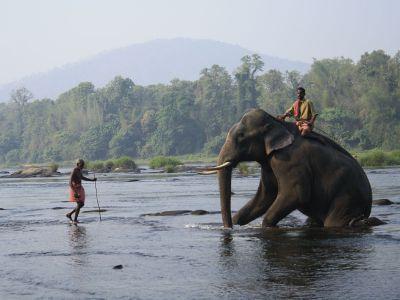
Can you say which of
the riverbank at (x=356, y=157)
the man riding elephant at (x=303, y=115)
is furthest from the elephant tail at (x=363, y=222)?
the riverbank at (x=356, y=157)

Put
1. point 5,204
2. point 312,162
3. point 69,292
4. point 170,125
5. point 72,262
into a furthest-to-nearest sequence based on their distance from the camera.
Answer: point 170,125
point 5,204
point 312,162
point 72,262
point 69,292

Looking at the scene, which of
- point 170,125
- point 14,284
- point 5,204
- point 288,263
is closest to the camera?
point 14,284

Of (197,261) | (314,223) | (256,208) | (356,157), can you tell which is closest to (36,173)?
(356,157)

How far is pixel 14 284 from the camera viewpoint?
10430mm

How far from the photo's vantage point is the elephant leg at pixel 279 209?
594 inches

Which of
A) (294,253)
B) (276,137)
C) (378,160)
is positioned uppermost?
(276,137)

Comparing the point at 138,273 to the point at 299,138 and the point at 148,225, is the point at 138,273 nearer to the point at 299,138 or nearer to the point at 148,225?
the point at 299,138

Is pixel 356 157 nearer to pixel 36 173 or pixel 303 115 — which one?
pixel 303 115

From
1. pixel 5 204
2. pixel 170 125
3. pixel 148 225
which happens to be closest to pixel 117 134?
pixel 170 125

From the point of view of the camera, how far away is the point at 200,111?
136125 mm

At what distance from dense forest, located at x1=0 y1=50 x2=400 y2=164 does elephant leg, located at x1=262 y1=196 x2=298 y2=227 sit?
3235 inches

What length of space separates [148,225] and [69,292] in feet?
27.4

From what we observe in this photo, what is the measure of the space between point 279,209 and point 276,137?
1.34 meters

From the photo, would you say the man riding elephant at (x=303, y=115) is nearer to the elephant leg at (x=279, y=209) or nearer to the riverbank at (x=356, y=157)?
the elephant leg at (x=279, y=209)
